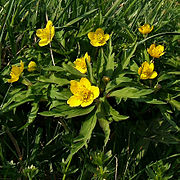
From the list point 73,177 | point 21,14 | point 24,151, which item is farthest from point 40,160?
point 21,14

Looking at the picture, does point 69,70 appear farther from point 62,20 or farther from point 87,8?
point 87,8

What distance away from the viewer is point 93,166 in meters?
1.49

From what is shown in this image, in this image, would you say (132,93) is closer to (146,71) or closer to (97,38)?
(146,71)

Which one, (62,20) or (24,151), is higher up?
(62,20)

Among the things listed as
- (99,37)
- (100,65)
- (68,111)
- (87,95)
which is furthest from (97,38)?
(68,111)

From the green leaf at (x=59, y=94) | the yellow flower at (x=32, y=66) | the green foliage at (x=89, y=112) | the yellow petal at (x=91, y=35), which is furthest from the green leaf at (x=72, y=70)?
the yellow petal at (x=91, y=35)

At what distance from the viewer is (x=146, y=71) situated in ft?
5.22

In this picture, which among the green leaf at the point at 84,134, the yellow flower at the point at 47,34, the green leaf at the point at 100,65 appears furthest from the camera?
the yellow flower at the point at 47,34

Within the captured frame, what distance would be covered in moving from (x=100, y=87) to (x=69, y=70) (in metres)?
0.20

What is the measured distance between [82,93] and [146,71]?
0.43 meters

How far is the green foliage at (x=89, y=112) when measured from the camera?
56.3 inches

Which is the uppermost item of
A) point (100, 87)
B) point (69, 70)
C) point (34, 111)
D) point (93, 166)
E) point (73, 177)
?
point (69, 70)

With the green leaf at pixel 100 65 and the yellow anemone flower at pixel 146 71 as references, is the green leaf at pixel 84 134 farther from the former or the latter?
the yellow anemone flower at pixel 146 71

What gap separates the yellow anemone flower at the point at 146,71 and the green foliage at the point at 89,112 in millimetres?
43
